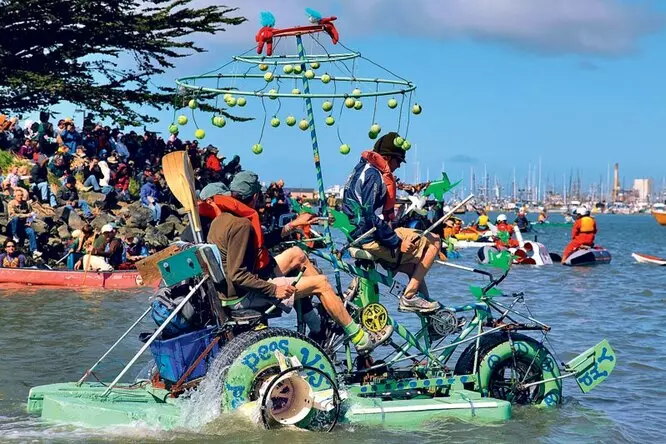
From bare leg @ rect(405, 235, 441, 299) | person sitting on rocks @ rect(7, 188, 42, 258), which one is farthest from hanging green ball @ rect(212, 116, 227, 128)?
person sitting on rocks @ rect(7, 188, 42, 258)

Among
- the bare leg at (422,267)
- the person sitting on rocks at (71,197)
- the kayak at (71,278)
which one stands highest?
the person sitting on rocks at (71,197)

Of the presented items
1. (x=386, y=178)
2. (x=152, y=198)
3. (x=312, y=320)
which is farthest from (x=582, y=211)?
(x=312, y=320)

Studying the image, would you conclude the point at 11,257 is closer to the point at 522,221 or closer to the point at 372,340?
the point at 372,340

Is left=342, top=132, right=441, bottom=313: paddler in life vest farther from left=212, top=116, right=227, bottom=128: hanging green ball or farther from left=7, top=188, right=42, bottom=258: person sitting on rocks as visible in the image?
left=7, top=188, right=42, bottom=258: person sitting on rocks

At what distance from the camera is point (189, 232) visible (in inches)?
369

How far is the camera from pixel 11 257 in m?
21.5

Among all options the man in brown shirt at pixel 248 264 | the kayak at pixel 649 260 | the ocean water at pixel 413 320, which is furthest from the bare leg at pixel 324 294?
the kayak at pixel 649 260

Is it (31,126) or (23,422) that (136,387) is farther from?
(31,126)

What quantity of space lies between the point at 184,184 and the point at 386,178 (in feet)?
6.33

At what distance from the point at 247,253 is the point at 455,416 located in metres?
2.38

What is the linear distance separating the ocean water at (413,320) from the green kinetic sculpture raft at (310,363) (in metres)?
0.14

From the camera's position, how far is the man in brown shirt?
27.1 ft

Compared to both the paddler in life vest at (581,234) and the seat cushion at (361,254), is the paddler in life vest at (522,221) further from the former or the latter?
the seat cushion at (361,254)

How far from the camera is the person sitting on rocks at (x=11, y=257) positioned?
21031 mm
